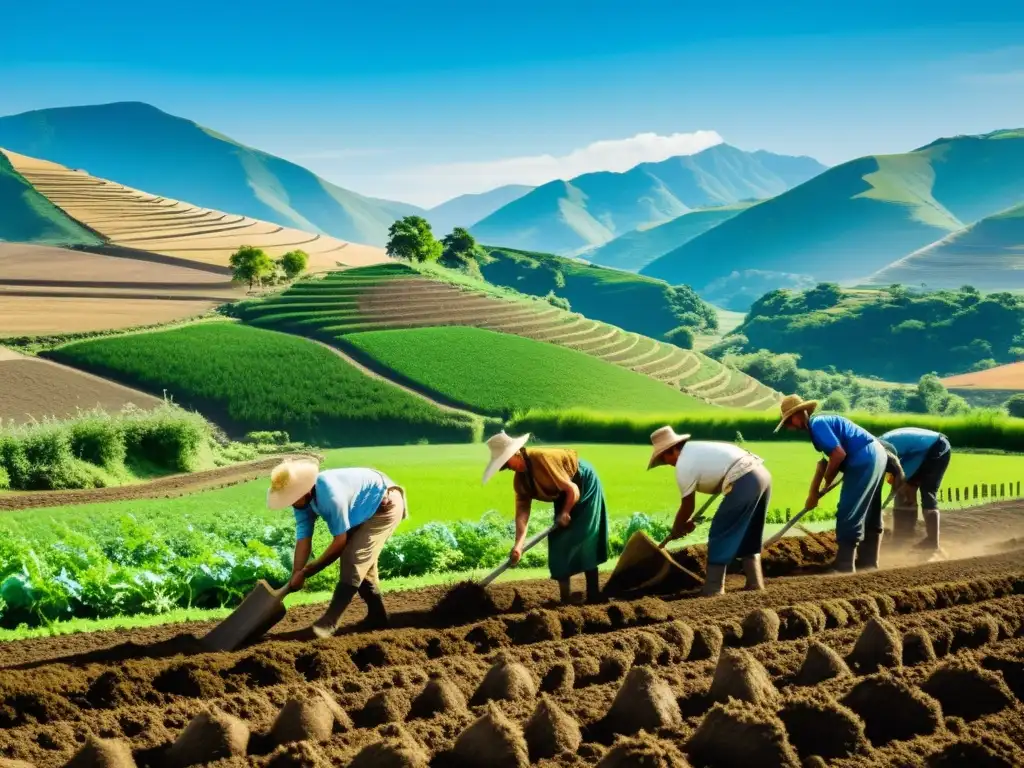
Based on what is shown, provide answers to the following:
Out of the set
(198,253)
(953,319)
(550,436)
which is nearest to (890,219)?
(953,319)

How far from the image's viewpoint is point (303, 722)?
5453 millimetres

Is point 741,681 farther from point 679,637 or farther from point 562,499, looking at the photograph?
point 562,499

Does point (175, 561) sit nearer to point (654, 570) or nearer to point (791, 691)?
point (654, 570)

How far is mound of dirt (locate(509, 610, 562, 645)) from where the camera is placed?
25.7 feet

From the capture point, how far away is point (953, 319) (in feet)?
270

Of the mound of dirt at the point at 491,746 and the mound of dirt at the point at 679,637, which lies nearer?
the mound of dirt at the point at 491,746

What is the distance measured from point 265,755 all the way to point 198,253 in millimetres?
49976

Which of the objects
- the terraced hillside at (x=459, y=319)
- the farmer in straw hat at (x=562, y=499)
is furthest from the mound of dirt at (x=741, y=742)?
the terraced hillside at (x=459, y=319)

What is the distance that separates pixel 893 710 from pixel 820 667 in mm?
840

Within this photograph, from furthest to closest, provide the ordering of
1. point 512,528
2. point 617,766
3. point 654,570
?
point 512,528, point 654,570, point 617,766

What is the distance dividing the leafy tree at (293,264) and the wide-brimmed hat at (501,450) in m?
41.6

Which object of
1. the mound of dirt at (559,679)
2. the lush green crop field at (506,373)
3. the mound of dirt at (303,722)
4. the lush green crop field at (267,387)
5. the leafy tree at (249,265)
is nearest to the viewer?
the mound of dirt at (303,722)

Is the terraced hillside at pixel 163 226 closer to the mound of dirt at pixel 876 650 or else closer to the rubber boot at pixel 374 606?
the rubber boot at pixel 374 606

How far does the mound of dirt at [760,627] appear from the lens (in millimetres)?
7387
